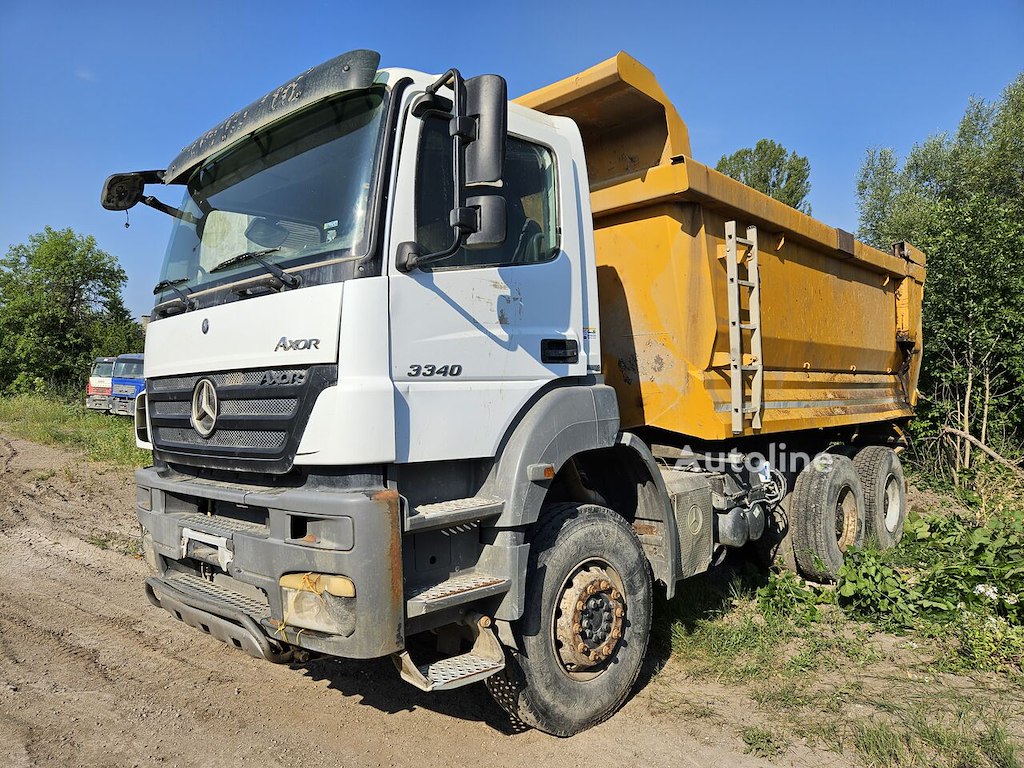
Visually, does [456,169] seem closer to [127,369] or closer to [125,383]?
[125,383]

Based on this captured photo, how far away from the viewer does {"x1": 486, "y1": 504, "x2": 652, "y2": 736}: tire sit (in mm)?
3293

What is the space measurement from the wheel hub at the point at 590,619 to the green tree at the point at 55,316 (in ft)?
89.8

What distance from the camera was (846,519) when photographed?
21.0 ft

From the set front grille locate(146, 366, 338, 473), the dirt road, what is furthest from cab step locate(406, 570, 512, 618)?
the dirt road

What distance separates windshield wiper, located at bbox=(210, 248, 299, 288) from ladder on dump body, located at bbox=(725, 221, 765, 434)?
114 inches

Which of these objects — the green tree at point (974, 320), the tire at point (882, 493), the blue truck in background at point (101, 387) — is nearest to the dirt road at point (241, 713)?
the tire at point (882, 493)

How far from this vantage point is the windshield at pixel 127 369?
18620mm

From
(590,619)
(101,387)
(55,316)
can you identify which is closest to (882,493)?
(590,619)

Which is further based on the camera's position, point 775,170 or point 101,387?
point 775,170

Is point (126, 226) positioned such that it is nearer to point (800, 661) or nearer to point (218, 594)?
point (218, 594)

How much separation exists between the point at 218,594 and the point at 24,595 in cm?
342

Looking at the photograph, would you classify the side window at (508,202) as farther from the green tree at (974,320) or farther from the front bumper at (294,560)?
the green tree at (974,320)

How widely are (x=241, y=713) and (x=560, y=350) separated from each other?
2501mm

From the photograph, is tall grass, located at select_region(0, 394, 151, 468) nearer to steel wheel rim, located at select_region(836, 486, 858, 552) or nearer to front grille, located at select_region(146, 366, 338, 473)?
front grille, located at select_region(146, 366, 338, 473)
